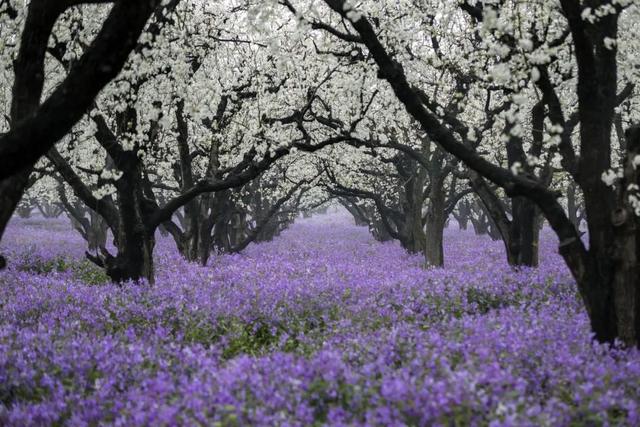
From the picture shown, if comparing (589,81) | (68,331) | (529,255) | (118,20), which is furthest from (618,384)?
(529,255)

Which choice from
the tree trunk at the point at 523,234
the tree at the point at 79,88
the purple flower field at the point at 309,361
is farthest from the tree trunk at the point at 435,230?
the tree at the point at 79,88

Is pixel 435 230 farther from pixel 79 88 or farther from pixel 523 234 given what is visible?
pixel 79 88

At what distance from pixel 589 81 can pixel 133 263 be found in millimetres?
9723

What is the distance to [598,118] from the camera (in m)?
7.24

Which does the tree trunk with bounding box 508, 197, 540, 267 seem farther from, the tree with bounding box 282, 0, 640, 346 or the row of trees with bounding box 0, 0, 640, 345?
the tree with bounding box 282, 0, 640, 346

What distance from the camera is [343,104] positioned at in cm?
1855

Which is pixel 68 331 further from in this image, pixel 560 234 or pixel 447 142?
pixel 560 234

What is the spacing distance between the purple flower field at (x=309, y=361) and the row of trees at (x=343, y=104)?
160 cm

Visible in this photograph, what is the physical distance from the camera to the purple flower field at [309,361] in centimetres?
465

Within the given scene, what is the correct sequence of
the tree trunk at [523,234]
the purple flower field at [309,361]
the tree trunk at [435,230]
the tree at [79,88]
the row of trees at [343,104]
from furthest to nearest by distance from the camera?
the tree trunk at [435,230] → the tree trunk at [523,234] → the row of trees at [343,104] → the tree at [79,88] → the purple flower field at [309,361]

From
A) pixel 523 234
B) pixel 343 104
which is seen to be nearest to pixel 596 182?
pixel 523 234

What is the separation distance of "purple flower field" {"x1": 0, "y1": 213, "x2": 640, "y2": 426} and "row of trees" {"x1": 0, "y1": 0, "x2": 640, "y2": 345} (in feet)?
5.24

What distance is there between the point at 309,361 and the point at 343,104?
13.6 metres

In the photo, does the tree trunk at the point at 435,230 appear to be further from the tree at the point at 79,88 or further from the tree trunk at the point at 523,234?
the tree at the point at 79,88
